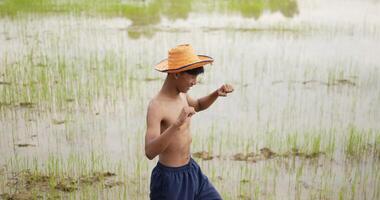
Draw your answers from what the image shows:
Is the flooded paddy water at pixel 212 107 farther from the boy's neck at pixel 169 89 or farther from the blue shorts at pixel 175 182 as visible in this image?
the boy's neck at pixel 169 89

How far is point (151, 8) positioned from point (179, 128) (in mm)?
8240

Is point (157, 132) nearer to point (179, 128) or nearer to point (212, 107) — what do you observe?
point (179, 128)

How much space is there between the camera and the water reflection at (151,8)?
9273 mm

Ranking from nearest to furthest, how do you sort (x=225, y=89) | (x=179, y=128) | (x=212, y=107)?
(x=179, y=128) < (x=225, y=89) < (x=212, y=107)

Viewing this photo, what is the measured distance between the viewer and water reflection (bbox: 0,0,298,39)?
9273 mm

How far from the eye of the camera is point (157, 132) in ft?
6.31

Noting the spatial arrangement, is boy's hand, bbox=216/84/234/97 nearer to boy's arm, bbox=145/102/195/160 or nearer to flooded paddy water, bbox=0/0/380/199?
boy's arm, bbox=145/102/195/160

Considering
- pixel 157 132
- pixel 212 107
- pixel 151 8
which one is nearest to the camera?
pixel 157 132

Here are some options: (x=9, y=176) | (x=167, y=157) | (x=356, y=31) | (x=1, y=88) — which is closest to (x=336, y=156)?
(x=167, y=157)

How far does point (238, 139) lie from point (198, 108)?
1.64 meters

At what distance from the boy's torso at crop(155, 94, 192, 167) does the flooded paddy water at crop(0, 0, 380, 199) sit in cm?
102

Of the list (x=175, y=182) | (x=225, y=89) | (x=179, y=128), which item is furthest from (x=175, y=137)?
(x=225, y=89)

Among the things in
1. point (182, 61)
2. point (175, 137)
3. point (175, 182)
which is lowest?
point (175, 182)

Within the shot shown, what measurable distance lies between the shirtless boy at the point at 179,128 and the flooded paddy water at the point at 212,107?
3.27 feet
